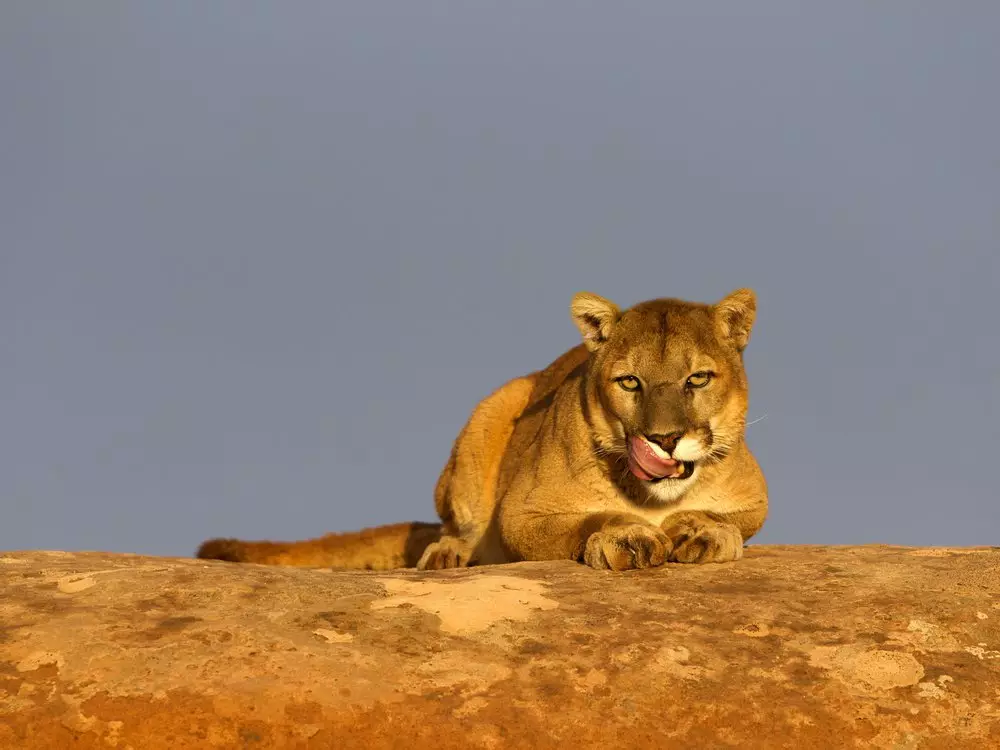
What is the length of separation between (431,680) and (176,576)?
5.40 feet

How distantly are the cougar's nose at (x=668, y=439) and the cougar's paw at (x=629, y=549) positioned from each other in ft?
1.91

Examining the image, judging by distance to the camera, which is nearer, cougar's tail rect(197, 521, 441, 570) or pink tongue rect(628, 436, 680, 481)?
pink tongue rect(628, 436, 680, 481)

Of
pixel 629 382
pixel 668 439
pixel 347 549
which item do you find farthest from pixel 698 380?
pixel 347 549

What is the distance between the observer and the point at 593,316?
7.95 metres

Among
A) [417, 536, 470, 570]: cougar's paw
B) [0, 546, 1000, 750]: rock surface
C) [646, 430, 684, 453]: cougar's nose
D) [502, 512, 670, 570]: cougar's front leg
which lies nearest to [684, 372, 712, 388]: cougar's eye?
[646, 430, 684, 453]: cougar's nose

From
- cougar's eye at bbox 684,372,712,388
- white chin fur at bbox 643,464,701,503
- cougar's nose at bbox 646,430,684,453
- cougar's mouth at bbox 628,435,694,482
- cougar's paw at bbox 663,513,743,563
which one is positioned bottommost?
cougar's paw at bbox 663,513,743,563

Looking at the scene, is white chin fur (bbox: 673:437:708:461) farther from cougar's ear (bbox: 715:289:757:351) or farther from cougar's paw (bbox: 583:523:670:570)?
cougar's ear (bbox: 715:289:757:351)

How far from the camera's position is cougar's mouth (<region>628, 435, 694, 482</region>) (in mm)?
7090

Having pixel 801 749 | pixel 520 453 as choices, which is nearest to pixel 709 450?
pixel 520 453

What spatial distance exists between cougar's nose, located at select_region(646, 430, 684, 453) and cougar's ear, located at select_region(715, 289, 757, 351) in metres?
1.01

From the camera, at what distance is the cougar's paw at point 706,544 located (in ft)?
21.6

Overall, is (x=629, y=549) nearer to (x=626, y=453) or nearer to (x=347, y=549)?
(x=626, y=453)

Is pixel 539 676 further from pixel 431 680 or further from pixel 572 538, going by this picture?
pixel 572 538

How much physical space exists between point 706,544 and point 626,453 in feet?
3.24
